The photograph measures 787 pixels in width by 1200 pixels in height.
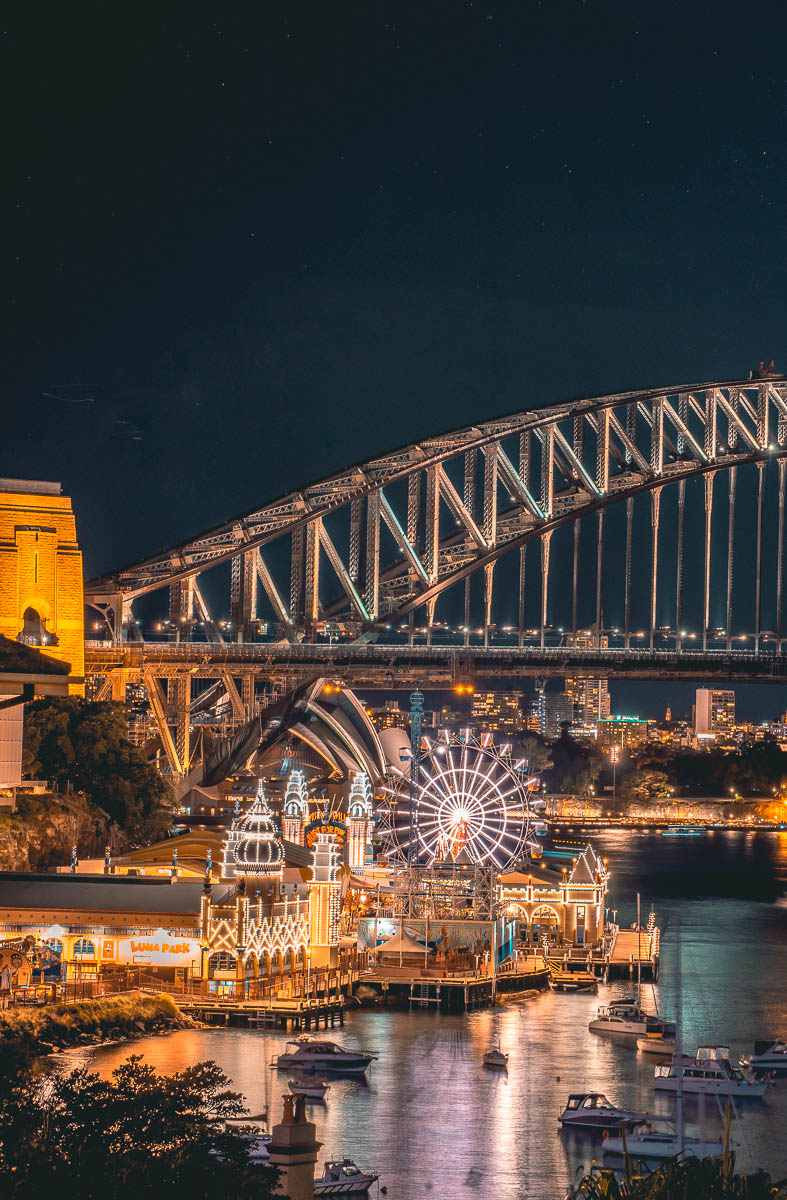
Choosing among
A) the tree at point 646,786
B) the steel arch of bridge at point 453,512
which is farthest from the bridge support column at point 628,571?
the tree at point 646,786

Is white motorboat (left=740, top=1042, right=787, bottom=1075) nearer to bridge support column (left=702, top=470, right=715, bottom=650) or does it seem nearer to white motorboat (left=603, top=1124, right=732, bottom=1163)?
white motorboat (left=603, top=1124, right=732, bottom=1163)

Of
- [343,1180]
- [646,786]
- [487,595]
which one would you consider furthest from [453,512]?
[646,786]

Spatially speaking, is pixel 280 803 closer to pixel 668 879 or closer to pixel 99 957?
pixel 668 879

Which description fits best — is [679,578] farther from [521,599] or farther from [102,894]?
[102,894]

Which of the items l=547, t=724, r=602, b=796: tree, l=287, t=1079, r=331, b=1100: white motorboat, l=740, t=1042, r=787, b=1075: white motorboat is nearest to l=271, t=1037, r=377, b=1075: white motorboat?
l=287, t=1079, r=331, b=1100: white motorboat

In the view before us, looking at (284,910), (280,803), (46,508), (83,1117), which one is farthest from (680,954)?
(83,1117)

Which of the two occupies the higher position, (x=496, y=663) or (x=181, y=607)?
(x=181, y=607)
